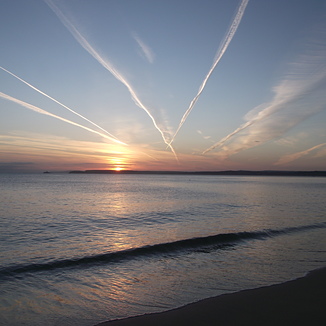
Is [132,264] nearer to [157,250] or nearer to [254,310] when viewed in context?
[157,250]

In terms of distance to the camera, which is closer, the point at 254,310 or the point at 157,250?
the point at 254,310

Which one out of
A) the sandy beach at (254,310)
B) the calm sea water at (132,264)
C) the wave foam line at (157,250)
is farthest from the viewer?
the wave foam line at (157,250)

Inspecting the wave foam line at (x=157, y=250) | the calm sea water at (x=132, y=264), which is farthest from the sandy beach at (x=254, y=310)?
the wave foam line at (x=157, y=250)

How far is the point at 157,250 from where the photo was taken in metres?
14.0

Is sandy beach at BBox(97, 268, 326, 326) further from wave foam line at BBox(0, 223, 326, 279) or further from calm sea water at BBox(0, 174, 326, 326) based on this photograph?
wave foam line at BBox(0, 223, 326, 279)

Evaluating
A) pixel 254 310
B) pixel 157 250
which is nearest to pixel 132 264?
pixel 157 250

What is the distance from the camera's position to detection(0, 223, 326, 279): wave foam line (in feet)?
36.4

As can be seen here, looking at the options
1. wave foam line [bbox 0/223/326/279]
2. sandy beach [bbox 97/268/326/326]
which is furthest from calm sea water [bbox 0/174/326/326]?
sandy beach [bbox 97/268/326/326]

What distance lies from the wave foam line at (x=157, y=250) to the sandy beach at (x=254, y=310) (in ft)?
19.2

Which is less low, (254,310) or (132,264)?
(254,310)

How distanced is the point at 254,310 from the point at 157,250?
24.5ft

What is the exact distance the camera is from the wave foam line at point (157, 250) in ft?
36.4

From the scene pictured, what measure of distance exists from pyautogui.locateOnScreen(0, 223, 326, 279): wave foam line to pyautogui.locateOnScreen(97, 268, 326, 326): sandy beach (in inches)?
230

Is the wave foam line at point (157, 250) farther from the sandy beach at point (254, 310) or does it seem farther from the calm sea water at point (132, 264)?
the sandy beach at point (254, 310)
